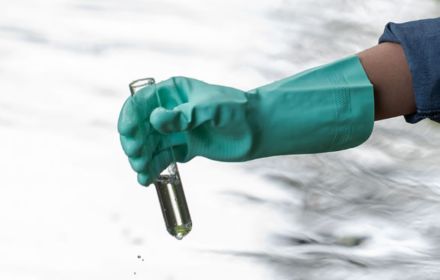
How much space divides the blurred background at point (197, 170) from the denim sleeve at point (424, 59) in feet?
1.71

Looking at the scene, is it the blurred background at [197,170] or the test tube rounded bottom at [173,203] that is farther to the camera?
the blurred background at [197,170]

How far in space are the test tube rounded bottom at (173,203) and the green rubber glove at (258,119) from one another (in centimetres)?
2

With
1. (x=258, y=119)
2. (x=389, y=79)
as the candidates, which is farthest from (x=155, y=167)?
(x=389, y=79)

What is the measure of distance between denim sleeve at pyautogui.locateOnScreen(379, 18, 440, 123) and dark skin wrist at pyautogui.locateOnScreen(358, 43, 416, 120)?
0.02m

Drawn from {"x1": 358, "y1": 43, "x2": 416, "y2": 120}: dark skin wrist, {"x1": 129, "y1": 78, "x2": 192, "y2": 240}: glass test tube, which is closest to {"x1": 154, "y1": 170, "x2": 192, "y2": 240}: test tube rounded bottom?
{"x1": 129, "y1": 78, "x2": 192, "y2": 240}: glass test tube

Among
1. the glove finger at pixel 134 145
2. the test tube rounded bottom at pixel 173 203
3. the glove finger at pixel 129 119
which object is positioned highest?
the glove finger at pixel 129 119

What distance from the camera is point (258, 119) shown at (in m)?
0.90

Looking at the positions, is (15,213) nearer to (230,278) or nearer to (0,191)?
(0,191)

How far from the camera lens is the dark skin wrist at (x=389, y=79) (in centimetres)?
89

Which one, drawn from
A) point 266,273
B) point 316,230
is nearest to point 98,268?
point 266,273

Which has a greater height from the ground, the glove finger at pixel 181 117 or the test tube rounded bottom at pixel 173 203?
the glove finger at pixel 181 117

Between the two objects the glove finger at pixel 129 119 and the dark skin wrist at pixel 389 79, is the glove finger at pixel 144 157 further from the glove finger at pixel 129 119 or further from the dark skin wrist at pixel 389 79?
the dark skin wrist at pixel 389 79

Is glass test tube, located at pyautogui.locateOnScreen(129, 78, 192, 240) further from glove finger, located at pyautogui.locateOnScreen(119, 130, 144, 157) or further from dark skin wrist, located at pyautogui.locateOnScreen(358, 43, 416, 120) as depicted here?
dark skin wrist, located at pyautogui.locateOnScreen(358, 43, 416, 120)

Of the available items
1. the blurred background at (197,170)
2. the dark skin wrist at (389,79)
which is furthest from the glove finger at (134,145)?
the blurred background at (197,170)
